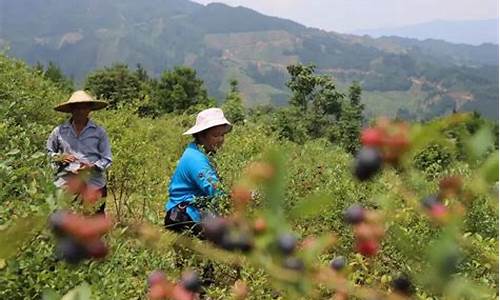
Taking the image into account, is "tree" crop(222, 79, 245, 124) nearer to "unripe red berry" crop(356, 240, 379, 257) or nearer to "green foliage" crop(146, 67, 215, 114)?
"green foliage" crop(146, 67, 215, 114)

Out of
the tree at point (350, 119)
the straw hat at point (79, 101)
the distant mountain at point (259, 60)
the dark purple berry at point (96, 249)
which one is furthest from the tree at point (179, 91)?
the distant mountain at point (259, 60)

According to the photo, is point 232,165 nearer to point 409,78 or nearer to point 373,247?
point 373,247

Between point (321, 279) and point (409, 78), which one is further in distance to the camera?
point (409, 78)

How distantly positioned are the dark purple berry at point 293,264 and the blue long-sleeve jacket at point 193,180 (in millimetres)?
2484

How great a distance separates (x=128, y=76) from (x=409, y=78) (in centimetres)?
12308

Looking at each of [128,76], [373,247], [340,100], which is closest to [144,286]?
[373,247]

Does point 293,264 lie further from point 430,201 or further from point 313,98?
point 313,98

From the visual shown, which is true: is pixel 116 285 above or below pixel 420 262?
below

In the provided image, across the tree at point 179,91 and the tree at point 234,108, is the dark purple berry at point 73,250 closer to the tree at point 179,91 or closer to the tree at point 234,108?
the tree at point 234,108

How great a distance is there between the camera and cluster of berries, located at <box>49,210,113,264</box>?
473 millimetres

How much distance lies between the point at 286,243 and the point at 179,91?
109 feet

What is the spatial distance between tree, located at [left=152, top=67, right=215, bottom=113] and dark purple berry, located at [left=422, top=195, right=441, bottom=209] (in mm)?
31804

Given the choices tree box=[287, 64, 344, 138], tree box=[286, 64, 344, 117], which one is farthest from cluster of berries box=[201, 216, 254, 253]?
tree box=[287, 64, 344, 138]

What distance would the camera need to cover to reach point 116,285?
2.12m
